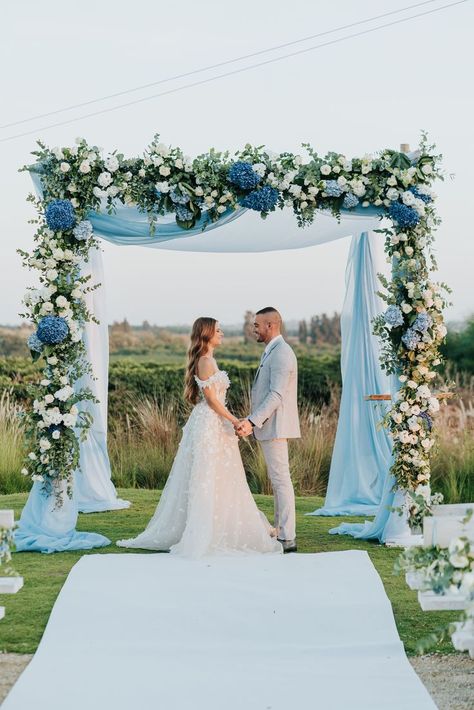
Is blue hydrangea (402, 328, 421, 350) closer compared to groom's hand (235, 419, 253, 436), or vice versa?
groom's hand (235, 419, 253, 436)

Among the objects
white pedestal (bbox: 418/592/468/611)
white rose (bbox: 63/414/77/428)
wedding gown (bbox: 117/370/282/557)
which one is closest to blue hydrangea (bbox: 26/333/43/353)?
white rose (bbox: 63/414/77/428)

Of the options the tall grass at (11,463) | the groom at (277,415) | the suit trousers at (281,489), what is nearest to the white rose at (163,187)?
the groom at (277,415)

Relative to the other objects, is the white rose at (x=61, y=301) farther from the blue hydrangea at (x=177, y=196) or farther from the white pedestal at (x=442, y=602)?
the white pedestal at (x=442, y=602)

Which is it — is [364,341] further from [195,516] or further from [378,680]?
[378,680]

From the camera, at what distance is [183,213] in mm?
7598

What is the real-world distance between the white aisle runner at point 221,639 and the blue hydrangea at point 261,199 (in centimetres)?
245

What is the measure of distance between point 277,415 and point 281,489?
0.53 meters

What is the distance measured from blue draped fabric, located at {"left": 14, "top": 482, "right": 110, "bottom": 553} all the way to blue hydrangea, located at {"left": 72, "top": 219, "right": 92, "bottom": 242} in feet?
6.02

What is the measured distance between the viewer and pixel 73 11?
1218 cm

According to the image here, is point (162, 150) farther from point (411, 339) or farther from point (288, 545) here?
point (288, 545)

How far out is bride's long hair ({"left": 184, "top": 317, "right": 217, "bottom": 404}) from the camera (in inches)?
287

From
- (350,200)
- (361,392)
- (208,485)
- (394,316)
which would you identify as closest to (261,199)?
(350,200)

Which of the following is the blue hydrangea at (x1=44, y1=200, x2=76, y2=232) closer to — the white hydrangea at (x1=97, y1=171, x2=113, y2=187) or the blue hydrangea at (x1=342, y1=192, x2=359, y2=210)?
the white hydrangea at (x1=97, y1=171, x2=113, y2=187)

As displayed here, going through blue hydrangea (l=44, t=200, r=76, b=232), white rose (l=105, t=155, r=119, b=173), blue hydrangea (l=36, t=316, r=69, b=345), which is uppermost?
white rose (l=105, t=155, r=119, b=173)
